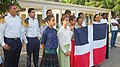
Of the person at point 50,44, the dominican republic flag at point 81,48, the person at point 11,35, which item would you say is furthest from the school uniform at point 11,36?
the dominican republic flag at point 81,48

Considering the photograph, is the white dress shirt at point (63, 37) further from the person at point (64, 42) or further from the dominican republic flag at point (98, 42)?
the dominican republic flag at point (98, 42)

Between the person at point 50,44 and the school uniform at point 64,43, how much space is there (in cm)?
11

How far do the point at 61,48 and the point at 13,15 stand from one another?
135cm

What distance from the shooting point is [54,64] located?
631 cm

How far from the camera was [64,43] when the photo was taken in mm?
6301

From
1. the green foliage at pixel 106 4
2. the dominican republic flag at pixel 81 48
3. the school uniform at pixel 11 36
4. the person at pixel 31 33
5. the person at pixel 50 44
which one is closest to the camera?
the person at pixel 50 44

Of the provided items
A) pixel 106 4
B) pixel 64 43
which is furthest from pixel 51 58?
pixel 106 4

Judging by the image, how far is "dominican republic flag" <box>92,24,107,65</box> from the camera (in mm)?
7799

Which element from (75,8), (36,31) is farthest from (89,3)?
(36,31)

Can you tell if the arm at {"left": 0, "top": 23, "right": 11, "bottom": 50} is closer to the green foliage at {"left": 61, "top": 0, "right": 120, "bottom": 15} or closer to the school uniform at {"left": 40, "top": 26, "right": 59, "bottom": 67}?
the school uniform at {"left": 40, "top": 26, "right": 59, "bottom": 67}

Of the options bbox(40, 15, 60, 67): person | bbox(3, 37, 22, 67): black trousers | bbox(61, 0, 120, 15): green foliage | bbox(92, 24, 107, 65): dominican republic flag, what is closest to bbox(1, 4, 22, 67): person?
bbox(3, 37, 22, 67): black trousers

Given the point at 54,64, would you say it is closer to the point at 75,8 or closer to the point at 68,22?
the point at 68,22

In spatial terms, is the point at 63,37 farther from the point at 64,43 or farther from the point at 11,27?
the point at 11,27

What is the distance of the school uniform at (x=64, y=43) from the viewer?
6.27m
